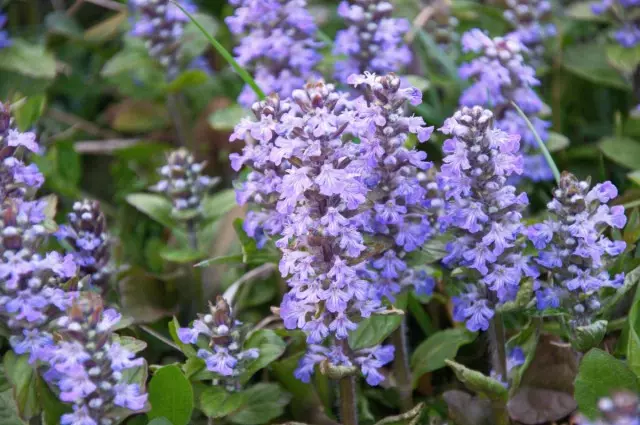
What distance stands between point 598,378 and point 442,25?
1847mm

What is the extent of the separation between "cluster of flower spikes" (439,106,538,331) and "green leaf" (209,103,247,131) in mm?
1249

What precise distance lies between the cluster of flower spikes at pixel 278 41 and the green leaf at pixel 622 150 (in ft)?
3.65

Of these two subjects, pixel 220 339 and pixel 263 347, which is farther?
pixel 263 347

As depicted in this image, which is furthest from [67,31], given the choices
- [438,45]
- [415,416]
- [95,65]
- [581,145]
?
[415,416]

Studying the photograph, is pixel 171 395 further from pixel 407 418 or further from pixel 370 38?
pixel 370 38

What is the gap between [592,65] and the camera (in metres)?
3.55

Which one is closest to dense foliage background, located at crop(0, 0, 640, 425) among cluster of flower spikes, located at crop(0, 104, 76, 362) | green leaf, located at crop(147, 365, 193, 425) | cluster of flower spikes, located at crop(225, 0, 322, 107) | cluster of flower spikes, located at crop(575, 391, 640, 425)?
green leaf, located at crop(147, 365, 193, 425)

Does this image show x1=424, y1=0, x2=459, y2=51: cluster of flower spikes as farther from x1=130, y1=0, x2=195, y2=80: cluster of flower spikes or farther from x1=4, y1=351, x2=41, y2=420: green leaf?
x1=4, y1=351, x2=41, y2=420: green leaf

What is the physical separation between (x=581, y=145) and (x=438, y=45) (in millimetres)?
716

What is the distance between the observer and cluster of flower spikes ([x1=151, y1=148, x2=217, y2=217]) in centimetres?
283

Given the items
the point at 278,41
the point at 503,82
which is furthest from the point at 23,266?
the point at 503,82

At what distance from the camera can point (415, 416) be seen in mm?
2256

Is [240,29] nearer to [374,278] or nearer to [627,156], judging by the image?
[374,278]

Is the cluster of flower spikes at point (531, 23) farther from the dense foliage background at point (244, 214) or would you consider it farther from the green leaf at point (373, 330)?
the green leaf at point (373, 330)
